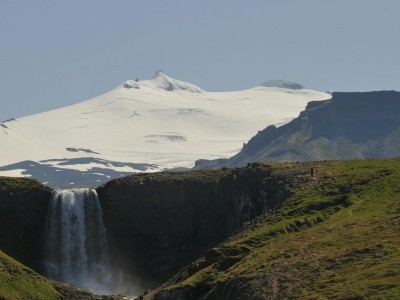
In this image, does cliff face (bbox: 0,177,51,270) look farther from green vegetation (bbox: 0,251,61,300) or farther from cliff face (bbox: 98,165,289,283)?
green vegetation (bbox: 0,251,61,300)

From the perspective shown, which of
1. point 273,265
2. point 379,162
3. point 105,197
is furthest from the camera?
point 105,197

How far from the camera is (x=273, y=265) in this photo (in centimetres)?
10938

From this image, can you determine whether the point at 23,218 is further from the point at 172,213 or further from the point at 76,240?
the point at 172,213

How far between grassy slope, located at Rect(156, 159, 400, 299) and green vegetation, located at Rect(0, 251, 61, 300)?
23206 millimetres

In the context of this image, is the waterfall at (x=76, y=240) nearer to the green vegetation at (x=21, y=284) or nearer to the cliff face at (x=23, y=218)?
the cliff face at (x=23, y=218)

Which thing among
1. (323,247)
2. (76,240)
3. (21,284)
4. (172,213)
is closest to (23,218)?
(76,240)

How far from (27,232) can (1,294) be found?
58.5 metres

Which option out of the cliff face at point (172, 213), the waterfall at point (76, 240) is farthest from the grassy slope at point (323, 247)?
the waterfall at point (76, 240)

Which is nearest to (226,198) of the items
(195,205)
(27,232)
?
(195,205)

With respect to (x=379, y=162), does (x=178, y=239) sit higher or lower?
lower

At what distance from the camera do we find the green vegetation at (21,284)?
136 metres

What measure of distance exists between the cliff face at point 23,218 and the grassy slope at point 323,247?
57953 millimetres

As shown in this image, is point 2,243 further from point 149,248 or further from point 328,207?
point 328,207

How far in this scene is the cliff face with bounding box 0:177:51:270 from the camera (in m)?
187
